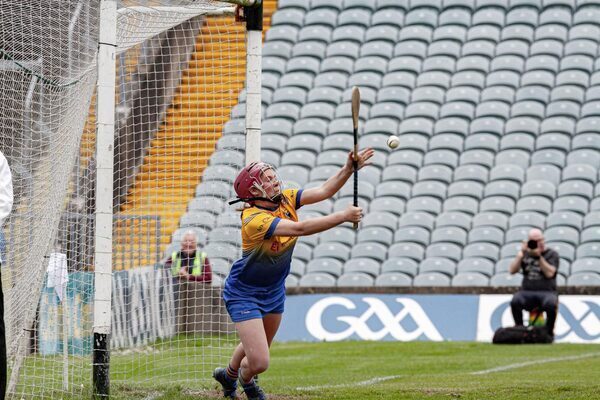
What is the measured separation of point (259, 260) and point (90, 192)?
4483 millimetres

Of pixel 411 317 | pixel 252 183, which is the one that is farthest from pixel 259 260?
pixel 411 317

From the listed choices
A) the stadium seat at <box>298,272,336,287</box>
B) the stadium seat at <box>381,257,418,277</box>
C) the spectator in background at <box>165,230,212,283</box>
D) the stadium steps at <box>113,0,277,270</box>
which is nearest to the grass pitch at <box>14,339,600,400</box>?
the spectator in background at <box>165,230,212,283</box>

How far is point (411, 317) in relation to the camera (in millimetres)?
18750

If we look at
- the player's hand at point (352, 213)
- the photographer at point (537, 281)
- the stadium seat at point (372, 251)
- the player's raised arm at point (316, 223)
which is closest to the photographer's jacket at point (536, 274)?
the photographer at point (537, 281)

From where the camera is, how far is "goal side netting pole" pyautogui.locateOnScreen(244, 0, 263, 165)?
1074 cm

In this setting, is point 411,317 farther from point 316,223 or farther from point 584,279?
point 316,223

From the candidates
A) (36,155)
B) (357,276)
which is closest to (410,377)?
(36,155)

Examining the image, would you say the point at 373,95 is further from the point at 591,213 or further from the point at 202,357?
the point at 202,357

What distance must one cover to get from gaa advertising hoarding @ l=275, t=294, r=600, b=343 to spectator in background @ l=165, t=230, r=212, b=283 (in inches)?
106

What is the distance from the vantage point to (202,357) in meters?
12.0

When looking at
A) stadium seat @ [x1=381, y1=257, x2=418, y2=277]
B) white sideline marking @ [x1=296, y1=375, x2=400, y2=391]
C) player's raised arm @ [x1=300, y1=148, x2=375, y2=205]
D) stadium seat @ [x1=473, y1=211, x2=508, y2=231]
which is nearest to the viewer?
player's raised arm @ [x1=300, y1=148, x2=375, y2=205]

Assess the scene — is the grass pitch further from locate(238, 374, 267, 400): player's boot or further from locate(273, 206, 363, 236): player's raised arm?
locate(273, 206, 363, 236): player's raised arm

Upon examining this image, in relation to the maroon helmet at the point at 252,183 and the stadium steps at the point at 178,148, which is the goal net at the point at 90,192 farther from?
the maroon helmet at the point at 252,183

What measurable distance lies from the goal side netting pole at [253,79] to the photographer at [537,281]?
8.10m
